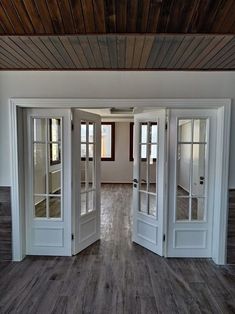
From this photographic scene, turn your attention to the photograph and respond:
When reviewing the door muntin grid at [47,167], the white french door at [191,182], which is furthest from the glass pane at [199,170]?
the door muntin grid at [47,167]

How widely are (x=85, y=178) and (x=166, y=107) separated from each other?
5.09ft

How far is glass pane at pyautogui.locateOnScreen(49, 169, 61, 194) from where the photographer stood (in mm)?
3398

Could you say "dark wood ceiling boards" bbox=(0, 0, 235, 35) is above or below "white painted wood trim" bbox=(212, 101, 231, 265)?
above

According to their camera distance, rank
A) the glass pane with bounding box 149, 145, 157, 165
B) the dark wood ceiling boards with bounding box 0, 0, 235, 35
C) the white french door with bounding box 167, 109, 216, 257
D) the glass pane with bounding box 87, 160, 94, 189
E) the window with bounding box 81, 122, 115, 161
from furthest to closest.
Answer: the window with bounding box 81, 122, 115, 161 < the glass pane with bounding box 87, 160, 94, 189 < the glass pane with bounding box 149, 145, 157, 165 < the white french door with bounding box 167, 109, 216, 257 < the dark wood ceiling boards with bounding box 0, 0, 235, 35

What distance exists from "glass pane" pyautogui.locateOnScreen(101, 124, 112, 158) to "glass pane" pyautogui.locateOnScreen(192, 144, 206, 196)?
21.2ft

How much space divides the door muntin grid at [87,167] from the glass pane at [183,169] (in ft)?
4.20

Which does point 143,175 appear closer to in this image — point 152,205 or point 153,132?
point 152,205

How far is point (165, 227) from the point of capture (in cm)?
340

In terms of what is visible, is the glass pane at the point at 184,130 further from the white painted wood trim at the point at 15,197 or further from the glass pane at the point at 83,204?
the white painted wood trim at the point at 15,197

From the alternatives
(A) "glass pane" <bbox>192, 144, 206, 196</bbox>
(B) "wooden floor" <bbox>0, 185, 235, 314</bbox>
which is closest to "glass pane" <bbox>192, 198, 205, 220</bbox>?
(A) "glass pane" <bbox>192, 144, 206, 196</bbox>

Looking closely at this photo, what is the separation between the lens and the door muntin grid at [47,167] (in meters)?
3.37

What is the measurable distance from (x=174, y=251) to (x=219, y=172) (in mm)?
1250

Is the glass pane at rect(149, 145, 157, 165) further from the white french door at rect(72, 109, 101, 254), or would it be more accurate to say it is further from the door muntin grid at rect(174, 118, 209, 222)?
the white french door at rect(72, 109, 101, 254)

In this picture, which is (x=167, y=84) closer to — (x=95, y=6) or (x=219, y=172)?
(x=219, y=172)
